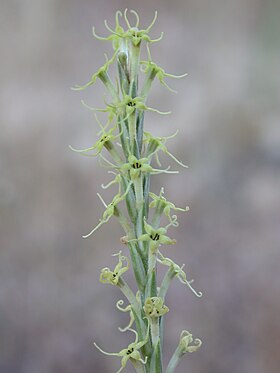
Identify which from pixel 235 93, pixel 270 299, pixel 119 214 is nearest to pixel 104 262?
pixel 270 299

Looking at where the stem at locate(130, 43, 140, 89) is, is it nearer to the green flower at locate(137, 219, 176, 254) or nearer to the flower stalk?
the flower stalk

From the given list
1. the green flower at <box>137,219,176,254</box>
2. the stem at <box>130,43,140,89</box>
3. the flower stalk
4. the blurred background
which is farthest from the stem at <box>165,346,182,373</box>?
the blurred background

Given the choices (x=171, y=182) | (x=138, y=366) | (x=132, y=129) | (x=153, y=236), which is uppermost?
(x=171, y=182)

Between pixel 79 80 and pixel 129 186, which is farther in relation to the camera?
pixel 79 80

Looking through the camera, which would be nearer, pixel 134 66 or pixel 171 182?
pixel 134 66

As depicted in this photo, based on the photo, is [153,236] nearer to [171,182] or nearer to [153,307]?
[153,307]

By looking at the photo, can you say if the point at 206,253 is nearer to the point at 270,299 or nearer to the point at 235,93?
the point at 270,299

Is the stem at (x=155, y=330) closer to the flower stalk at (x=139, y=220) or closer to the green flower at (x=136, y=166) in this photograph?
the flower stalk at (x=139, y=220)

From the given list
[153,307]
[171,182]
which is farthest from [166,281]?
[171,182]
